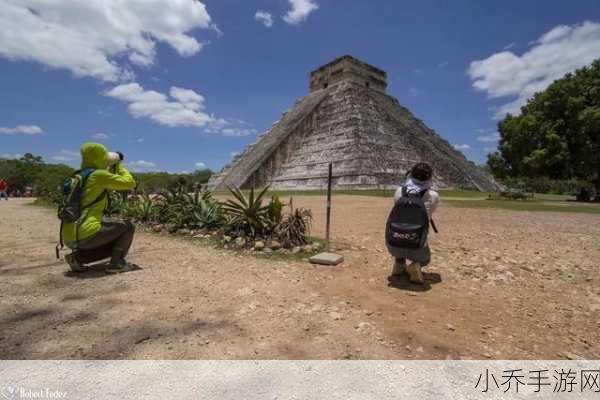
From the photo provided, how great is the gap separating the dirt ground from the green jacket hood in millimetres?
1410

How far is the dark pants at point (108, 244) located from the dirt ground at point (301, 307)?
248mm

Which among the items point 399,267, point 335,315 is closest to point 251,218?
point 399,267

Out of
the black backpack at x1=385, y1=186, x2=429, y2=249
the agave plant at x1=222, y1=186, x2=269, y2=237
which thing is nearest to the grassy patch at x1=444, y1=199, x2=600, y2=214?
the agave plant at x1=222, y1=186, x2=269, y2=237

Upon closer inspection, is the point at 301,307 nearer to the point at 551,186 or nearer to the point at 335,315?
the point at 335,315

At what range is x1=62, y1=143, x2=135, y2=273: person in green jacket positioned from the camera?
395 centimetres

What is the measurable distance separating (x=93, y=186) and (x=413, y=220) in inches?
152

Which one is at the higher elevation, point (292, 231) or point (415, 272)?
point (292, 231)

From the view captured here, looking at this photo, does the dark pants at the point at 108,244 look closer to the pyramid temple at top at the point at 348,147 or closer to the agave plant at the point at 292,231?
the agave plant at the point at 292,231

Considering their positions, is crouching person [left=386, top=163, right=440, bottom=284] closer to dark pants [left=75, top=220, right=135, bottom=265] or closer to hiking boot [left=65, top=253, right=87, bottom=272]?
dark pants [left=75, top=220, right=135, bottom=265]

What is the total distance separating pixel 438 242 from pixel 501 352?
3.97 m

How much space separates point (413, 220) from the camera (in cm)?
366

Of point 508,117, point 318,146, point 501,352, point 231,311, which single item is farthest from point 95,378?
point 508,117

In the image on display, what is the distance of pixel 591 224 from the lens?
8719mm

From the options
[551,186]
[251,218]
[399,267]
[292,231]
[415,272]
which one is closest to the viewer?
[415,272]
